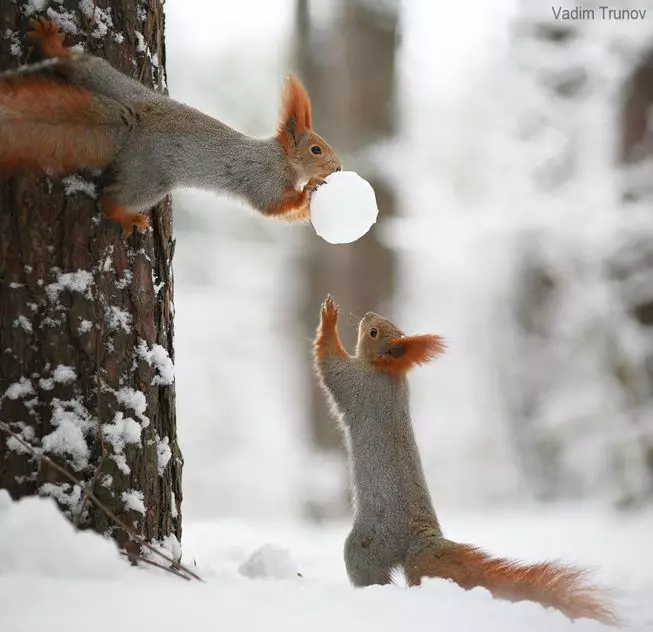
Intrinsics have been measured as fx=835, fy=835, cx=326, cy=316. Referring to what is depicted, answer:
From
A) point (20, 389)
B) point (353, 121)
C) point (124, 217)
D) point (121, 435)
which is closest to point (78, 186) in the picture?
point (124, 217)

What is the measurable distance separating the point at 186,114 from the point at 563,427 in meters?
5.00

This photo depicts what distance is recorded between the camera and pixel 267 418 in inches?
418

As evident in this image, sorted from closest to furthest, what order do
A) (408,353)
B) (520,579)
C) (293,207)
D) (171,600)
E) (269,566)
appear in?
(171,600)
(520,579)
(269,566)
(293,207)
(408,353)

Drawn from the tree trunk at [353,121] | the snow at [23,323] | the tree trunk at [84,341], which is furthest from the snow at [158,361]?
the tree trunk at [353,121]

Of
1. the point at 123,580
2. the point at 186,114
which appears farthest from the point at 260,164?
the point at 123,580

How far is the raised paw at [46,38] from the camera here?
73.4 inches

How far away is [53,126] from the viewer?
1.83 m

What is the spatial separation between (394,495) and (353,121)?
4347mm

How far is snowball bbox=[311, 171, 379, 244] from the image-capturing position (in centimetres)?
225

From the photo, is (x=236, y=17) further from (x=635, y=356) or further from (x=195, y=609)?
(x=195, y=609)

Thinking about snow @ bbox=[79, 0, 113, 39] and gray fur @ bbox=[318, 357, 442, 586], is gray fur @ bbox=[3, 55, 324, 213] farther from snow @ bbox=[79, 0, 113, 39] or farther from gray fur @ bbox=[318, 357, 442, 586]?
gray fur @ bbox=[318, 357, 442, 586]

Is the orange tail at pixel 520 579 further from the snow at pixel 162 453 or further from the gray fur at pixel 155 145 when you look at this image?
the gray fur at pixel 155 145

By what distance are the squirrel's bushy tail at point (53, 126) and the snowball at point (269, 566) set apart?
1090 millimetres

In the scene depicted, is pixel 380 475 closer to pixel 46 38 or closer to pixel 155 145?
pixel 155 145
